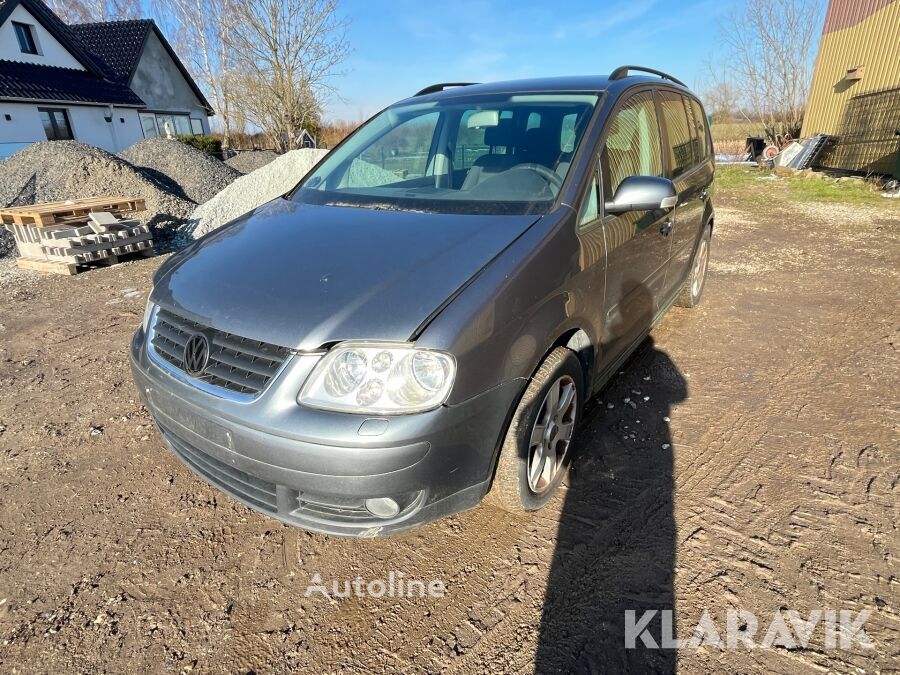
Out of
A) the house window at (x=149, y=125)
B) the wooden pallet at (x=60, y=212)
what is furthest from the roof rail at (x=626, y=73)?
the house window at (x=149, y=125)

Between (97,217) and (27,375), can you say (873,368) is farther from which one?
(97,217)

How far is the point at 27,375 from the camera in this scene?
3906 millimetres

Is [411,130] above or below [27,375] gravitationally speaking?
above

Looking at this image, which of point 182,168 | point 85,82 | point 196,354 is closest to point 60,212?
point 182,168

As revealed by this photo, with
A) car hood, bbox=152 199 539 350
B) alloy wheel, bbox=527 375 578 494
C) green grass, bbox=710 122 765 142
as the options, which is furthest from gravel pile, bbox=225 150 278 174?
green grass, bbox=710 122 765 142

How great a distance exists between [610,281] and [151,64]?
34.9 metres

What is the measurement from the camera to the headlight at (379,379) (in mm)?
1698

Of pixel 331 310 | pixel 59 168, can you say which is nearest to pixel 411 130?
pixel 331 310

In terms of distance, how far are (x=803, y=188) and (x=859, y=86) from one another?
218 inches

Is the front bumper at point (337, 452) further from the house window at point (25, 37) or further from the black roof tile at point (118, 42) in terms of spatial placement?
the black roof tile at point (118, 42)

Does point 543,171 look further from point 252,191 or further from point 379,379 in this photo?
point 252,191

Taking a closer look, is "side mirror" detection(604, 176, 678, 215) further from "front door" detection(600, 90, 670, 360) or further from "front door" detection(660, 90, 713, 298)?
"front door" detection(660, 90, 713, 298)

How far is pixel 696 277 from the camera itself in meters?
4.82

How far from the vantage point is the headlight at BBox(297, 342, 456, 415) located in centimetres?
170
